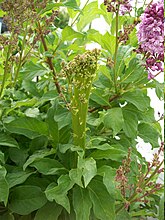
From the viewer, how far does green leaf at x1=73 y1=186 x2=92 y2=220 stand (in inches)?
23.0

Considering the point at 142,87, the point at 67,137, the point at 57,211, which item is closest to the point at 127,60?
the point at 142,87

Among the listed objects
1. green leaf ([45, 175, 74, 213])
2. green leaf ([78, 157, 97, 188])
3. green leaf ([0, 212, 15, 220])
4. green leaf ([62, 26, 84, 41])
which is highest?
green leaf ([62, 26, 84, 41])

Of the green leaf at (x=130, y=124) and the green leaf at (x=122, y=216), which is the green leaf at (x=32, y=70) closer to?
the green leaf at (x=130, y=124)

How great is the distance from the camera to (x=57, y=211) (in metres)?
0.63

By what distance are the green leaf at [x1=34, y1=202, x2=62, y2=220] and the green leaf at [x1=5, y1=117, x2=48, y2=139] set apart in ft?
0.39

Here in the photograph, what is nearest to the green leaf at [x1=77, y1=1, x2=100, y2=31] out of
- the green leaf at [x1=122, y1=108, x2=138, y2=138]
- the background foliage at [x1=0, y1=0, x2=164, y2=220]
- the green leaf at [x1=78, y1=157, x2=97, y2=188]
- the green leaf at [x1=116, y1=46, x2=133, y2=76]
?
the background foliage at [x1=0, y1=0, x2=164, y2=220]

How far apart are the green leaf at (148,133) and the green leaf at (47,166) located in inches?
7.2

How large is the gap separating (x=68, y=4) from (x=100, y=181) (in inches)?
12.2

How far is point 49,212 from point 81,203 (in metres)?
0.06

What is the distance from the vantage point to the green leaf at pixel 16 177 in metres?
0.62

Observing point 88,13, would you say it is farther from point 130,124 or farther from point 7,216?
point 7,216

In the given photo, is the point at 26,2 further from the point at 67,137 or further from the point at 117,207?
the point at 117,207

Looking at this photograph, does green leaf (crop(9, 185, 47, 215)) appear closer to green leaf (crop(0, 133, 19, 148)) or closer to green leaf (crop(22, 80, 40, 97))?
green leaf (crop(0, 133, 19, 148))

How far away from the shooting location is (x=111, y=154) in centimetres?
62
